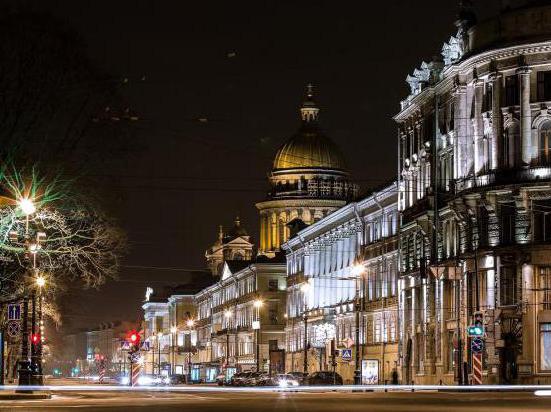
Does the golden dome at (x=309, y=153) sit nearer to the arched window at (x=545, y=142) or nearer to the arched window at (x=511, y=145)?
the arched window at (x=511, y=145)

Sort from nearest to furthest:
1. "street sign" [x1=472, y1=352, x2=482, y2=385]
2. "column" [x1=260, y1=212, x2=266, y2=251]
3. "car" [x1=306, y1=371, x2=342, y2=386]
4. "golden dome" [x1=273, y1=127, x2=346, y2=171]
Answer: "street sign" [x1=472, y1=352, x2=482, y2=385] < "car" [x1=306, y1=371, x2=342, y2=386] < "golden dome" [x1=273, y1=127, x2=346, y2=171] < "column" [x1=260, y1=212, x2=266, y2=251]

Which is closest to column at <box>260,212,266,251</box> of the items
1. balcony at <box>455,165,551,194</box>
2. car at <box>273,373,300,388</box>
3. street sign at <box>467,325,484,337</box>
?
car at <box>273,373,300,388</box>

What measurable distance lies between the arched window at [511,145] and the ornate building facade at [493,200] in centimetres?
6

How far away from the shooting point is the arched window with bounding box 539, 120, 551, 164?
240ft

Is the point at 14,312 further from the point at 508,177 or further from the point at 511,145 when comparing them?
the point at 511,145

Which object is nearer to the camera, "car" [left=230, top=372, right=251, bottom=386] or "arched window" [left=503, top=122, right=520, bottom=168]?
"arched window" [left=503, top=122, right=520, bottom=168]

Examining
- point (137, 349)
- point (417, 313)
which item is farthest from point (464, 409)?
point (417, 313)

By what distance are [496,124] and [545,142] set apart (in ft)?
10.2

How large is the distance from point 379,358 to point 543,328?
2857 cm

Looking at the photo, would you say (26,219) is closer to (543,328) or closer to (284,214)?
(543,328)

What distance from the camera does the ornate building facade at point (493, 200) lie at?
72125 mm

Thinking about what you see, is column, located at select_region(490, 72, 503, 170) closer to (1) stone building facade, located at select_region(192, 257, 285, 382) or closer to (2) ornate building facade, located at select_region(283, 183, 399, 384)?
(2) ornate building facade, located at select_region(283, 183, 399, 384)

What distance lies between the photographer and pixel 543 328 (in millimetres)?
72062

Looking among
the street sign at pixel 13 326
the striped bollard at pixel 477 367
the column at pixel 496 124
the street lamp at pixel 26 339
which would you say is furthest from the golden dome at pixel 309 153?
the street sign at pixel 13 326
